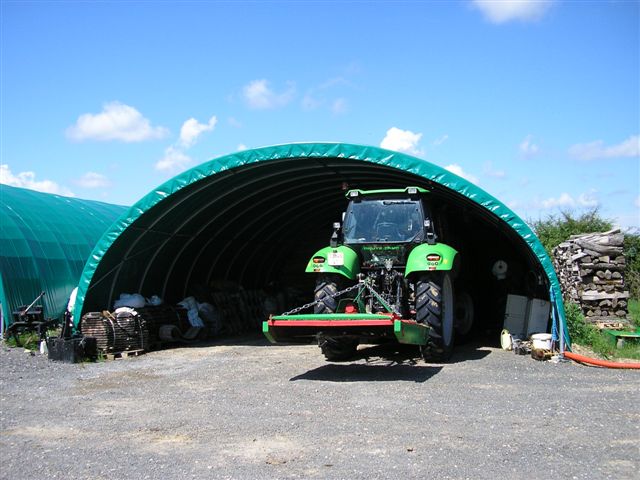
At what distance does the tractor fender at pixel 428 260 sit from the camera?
9609mm

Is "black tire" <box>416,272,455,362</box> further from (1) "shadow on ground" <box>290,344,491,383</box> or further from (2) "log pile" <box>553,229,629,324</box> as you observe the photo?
A: (2) "log pile" <box>553,229,629,324</box>

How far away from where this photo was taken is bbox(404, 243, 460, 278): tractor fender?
9.61 meters

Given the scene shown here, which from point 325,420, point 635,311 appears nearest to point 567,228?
point 635,311

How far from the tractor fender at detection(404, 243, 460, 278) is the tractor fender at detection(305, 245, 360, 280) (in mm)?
818

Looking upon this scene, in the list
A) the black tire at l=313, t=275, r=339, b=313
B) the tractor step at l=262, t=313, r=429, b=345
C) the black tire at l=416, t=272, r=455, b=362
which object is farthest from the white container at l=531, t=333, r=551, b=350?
the black tire at l=313, t=275, r=339, b=313

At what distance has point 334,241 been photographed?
34.8ft

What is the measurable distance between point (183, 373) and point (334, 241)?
2988 millimetres

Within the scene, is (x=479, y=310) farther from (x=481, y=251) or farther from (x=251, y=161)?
(x=251, y=161)

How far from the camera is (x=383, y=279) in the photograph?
10344mm

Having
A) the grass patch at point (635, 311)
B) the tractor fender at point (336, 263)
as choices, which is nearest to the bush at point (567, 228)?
the grass patch at point (635, 311)

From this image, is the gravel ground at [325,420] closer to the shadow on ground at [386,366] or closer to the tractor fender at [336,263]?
Result: the shadow on ground at [386,366]

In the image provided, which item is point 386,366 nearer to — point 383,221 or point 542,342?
point 383,221

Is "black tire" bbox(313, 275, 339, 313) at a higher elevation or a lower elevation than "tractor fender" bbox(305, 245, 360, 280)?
lower

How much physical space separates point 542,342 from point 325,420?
5186 millimetres
